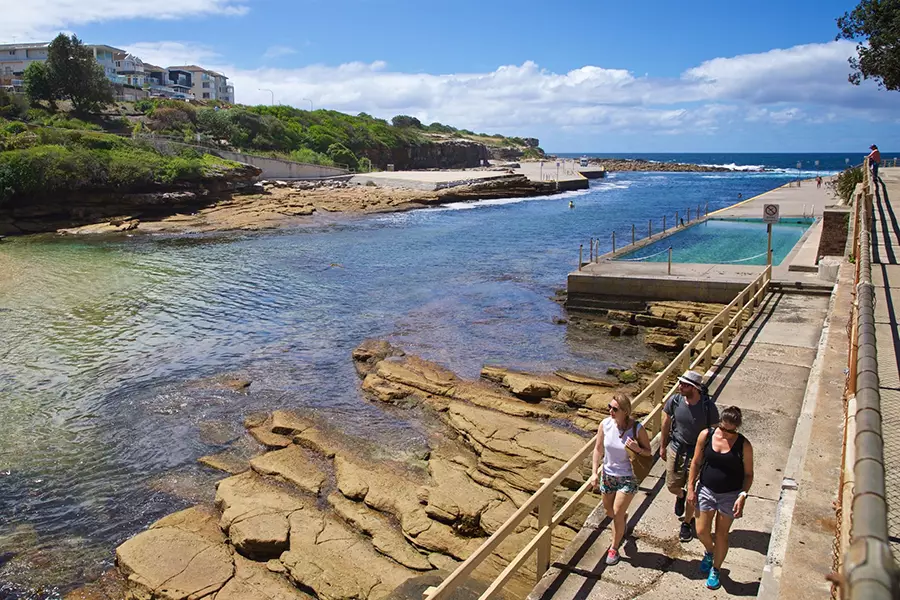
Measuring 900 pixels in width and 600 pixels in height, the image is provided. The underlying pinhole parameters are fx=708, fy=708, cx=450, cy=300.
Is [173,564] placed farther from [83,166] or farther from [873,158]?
[83,166]

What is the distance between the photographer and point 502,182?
242 feet

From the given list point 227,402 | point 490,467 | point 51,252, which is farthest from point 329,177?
point 490,467

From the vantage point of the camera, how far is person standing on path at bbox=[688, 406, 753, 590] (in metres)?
5.87

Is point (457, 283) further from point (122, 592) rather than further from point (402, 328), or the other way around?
point (122, 592)

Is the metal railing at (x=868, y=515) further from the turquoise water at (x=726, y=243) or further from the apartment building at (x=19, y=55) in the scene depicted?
the apartment building at (x=19, y=55)

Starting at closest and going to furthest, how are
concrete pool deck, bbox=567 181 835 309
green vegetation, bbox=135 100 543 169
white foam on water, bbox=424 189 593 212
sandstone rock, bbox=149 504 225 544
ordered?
1. sandstone rock, bbox=149 504 225 544
2. concrete pool deck, bbox=567 181 835 309
3. white foam on water, bbox=424 189 593 212
4. green vegetation, bbox=135 100 543 169

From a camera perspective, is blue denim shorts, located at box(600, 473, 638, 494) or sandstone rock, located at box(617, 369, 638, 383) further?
sandstone rock, located at box(617, 369, 638, 383)

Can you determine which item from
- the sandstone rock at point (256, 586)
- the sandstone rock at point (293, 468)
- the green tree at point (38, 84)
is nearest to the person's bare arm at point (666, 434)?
the sandstone rock at point (256, 586)

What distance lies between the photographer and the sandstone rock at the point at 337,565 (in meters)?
7.95

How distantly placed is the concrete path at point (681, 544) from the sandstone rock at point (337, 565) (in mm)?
2370

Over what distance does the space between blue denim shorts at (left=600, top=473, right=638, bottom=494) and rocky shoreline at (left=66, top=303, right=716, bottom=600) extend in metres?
1.65

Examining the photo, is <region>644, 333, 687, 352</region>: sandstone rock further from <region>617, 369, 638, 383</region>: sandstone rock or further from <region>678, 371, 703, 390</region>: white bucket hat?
<region>678, 371, 703, 390</region>: white bucket hat

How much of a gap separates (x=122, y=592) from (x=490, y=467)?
5289mm

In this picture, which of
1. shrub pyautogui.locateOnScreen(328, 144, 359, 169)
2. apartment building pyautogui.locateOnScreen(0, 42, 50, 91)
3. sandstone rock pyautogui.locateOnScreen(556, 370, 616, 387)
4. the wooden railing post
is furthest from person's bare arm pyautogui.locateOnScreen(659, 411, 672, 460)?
apartment building pyautogui.locateOnScreen(0, 42, 50, 91)
